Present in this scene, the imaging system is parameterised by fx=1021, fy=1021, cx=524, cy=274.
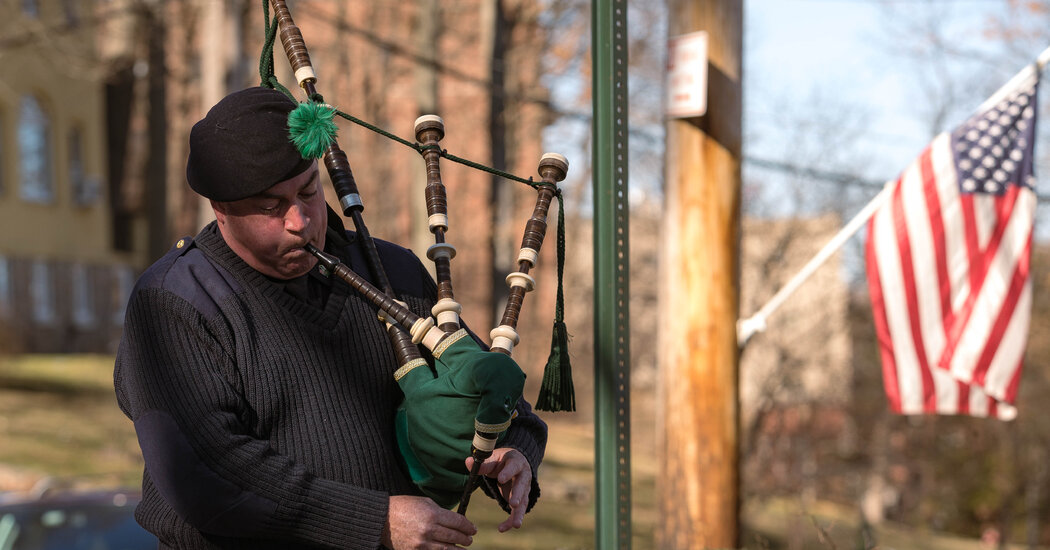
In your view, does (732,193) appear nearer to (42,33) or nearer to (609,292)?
(609,292)

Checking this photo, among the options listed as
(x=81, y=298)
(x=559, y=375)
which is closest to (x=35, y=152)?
(x=81, y=298)

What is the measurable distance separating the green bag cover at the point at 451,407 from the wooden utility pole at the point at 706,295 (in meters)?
2.37

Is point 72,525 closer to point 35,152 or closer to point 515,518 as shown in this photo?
point 515,518

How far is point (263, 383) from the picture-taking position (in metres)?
1.94

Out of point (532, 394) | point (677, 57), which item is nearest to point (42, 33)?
point (532, 394)

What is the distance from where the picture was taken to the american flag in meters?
5.10

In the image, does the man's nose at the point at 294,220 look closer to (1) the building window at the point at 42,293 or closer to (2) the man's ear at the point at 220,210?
(2) the man's ear at the point at 220,210

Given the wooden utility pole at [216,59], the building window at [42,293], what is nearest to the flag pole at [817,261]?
the wooden utility pole at [216,59]

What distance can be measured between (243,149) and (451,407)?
0.62 metres

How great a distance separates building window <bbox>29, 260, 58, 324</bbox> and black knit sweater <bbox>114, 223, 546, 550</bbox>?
710 inches

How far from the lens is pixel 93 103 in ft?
67.9

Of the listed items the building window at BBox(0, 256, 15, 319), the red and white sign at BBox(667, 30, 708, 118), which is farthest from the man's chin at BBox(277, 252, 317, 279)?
the building window at BBox(0, 256, 15, 319)

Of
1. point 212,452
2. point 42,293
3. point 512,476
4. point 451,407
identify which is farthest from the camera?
point 42,293

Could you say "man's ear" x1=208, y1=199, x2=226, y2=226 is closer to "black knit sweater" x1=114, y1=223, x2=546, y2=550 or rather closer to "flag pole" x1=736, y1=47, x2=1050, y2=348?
"black knit sweater" x1=114, y1=223, x2=546, y2=550
